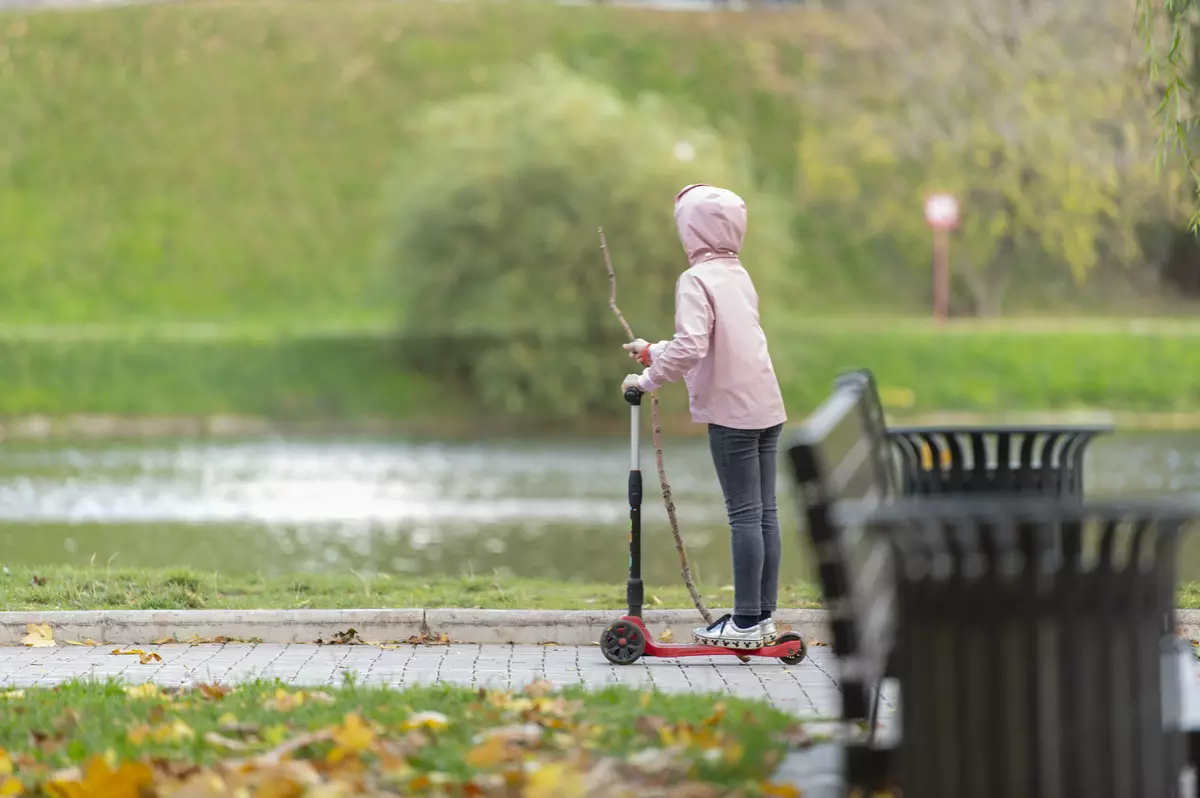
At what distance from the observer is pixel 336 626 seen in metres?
7.96

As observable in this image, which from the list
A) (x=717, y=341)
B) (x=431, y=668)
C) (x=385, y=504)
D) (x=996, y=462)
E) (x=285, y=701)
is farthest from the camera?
(x=385, y=504)

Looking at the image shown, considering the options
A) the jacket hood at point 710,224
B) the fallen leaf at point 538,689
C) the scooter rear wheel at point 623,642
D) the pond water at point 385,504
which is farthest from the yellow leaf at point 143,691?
the pond water at point 385,504

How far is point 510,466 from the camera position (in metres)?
26.9

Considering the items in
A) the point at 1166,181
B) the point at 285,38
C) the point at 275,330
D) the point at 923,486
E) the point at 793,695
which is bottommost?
the point at 793,695

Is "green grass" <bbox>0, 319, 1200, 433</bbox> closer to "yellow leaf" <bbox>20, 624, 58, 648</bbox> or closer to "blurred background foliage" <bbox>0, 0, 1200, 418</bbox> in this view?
"blurred background foliage" <bbox>0, 0, 1200, 418</bbox>

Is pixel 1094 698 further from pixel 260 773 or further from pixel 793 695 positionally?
pixel 793 695

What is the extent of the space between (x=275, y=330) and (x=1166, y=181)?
841 inches

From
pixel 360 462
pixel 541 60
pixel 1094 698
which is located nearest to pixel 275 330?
pixel 541 60

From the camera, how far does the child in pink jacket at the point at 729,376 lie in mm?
6988

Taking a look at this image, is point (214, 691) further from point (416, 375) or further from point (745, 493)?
point (416, 375)

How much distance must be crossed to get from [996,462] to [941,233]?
44286 mm

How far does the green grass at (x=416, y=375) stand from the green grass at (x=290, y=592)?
2498 centimetres

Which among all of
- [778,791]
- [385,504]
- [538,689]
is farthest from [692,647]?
[385,504]

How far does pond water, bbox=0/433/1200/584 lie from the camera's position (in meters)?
15.9
